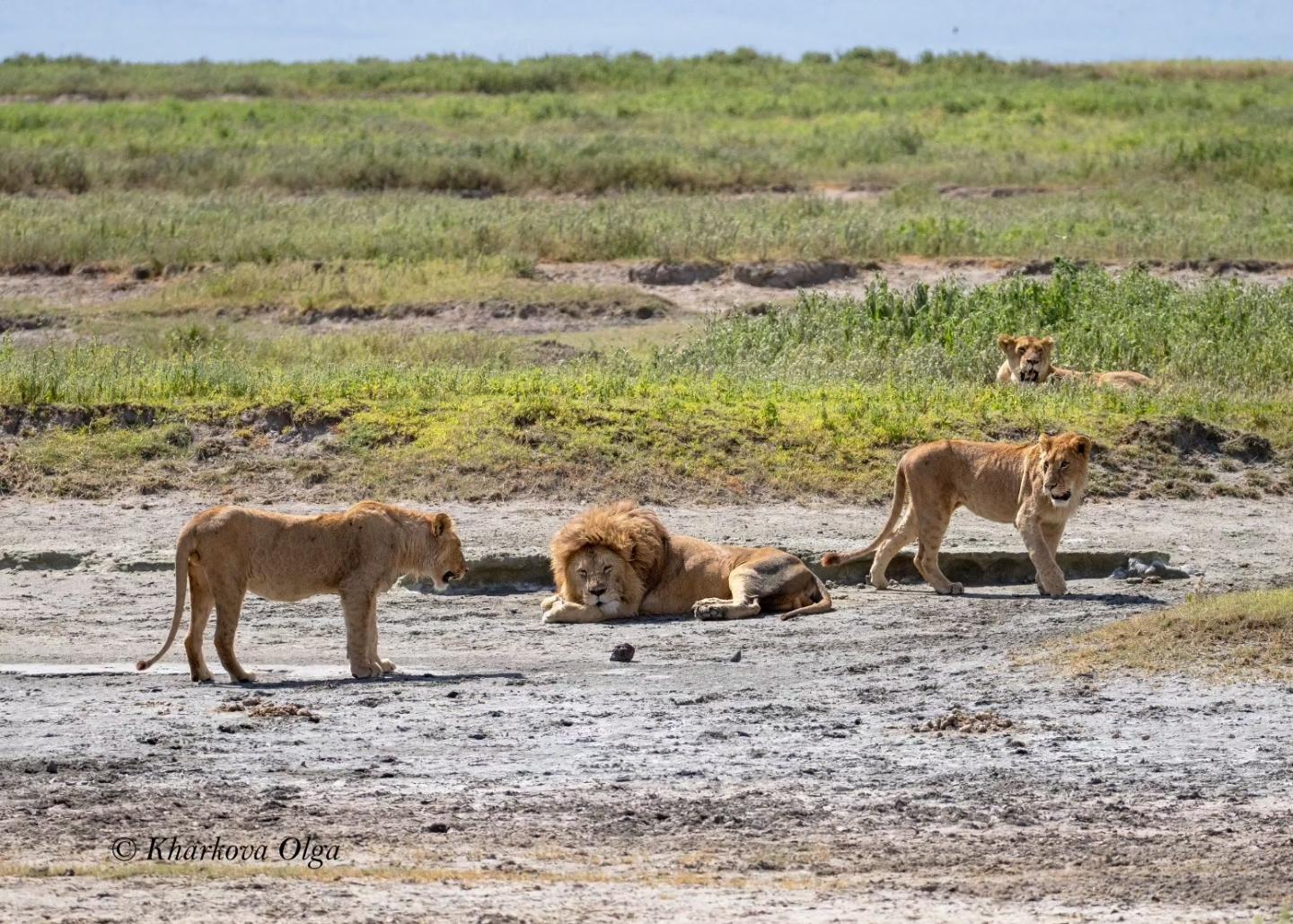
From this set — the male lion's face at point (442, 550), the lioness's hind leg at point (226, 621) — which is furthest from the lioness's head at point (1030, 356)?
the lioness's hind leg at point (226, 621)

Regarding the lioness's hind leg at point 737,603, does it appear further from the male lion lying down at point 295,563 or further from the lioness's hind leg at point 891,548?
the male lion lying down at point 295,563

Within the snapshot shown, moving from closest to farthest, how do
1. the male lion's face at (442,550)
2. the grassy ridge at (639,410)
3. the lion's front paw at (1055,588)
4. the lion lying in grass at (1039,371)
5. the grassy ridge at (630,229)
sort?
1. the male lion's face at (442,550)
2. the lion's front paw at (1055,588)
3. the grassy ridge at (639,410)
4. the lion lying in grass at (1039,371)
5. the grassy ridge at (630,229)

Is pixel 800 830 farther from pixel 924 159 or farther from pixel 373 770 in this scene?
pixel 924 159

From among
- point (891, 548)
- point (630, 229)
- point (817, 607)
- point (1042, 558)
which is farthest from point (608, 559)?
point (630, 229)

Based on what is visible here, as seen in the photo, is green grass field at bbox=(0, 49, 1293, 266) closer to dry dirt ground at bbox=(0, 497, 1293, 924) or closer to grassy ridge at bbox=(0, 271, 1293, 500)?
grassy ridge at bbox=(0, 271, 1293, 500)

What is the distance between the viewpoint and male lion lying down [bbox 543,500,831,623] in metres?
12.0

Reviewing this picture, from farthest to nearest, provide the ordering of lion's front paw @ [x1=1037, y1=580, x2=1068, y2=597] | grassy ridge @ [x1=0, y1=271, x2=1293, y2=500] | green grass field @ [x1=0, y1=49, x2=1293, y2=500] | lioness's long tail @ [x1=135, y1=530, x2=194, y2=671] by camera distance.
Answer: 1. green grass field @ [x1=0, y1=49, x2=1293, y2=500]
2. grassy ridge @ [x1=0, y1=271, x2=1293, y2=500]
3. lion's front paw @ [x1=1037, y1=580, x2=1068, y2=597]
4. lioness's long tail @ [x1=135, y1=530, x2=194, y2=671]

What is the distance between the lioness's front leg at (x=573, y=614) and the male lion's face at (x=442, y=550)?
1589mm

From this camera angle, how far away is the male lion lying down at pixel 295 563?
32.4 feet

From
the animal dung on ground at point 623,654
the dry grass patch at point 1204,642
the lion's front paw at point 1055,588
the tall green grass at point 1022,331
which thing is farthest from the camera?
the tall green grass at point 1022,331

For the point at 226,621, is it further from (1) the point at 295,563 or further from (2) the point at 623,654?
(2) the point at 623,654

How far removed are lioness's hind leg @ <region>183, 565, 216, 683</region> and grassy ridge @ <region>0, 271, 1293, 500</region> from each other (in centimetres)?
474

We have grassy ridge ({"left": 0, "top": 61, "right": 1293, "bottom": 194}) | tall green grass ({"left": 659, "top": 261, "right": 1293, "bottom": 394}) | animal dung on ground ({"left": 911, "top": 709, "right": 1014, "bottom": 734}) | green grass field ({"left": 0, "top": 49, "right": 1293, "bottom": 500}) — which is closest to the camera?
animal dung on ground ({"left": 911, "top": 709, "right": 1014, "bottom": 734})

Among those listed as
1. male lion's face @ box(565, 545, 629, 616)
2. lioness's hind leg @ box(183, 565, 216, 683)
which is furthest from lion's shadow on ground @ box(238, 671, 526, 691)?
male lion's face @ box(565, 545, 629, 616)
